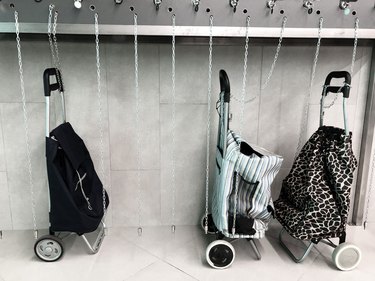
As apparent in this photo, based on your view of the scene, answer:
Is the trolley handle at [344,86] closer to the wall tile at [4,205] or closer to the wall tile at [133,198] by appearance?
the wall tile at [133,198]

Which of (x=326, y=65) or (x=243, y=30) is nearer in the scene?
(x=243, y=30)

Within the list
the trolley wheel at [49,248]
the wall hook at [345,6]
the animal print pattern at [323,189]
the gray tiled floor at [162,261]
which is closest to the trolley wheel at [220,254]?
the gray tiled floor at [162,261]

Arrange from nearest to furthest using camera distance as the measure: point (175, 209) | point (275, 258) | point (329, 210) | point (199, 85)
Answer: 1. point (329, 210)
2. point (275, 258)
3. point (199, 85)
4. point (175, 209)

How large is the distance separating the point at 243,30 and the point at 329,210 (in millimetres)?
745

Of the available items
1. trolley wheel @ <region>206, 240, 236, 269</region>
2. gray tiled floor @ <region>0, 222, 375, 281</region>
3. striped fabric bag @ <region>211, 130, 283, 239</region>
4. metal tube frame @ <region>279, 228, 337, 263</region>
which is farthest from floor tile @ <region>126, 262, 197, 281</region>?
metal tube frame @ <region>279, 228, 337, 263</region>

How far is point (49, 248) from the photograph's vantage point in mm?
1347

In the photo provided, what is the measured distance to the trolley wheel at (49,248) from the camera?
134cm

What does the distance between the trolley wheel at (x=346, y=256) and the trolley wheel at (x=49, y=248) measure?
1.11m

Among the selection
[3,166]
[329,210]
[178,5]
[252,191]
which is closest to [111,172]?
[3,166]

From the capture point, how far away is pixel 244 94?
1543mm

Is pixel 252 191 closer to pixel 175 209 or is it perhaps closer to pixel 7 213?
pixel 175 209

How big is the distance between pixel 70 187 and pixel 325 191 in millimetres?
982

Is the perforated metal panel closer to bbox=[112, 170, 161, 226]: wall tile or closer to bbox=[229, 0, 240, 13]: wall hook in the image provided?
bbox=[229, 0, 240, 13]: wall hook

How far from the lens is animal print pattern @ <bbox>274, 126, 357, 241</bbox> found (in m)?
1.24
